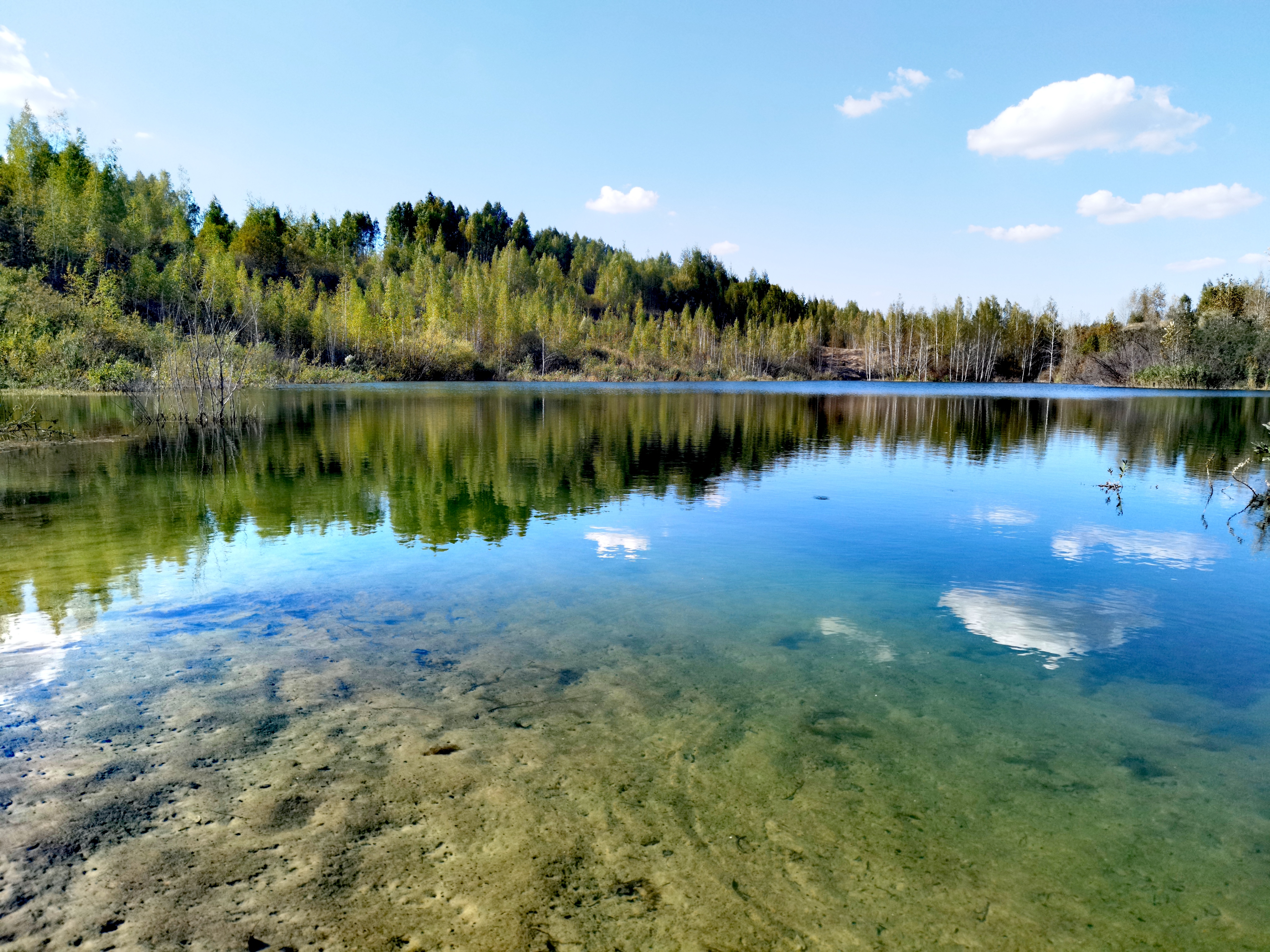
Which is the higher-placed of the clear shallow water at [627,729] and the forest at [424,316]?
the forest at [424,316]

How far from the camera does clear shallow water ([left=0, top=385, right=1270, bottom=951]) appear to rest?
3.18 meters

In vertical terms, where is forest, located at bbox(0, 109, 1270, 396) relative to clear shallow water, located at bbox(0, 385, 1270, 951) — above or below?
above

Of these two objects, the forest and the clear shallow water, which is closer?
the clear shallow water

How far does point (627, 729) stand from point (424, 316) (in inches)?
3928

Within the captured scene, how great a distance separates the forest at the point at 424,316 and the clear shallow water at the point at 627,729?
16981 millimetres

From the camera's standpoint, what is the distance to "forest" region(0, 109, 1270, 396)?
162 feet

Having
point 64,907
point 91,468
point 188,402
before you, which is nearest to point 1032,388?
point 188,402

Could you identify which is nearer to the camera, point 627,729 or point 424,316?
point 627,729

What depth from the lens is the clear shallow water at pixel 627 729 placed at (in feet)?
10.4

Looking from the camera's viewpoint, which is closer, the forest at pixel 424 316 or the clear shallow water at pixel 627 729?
the clear shallow water at pixel 627 729

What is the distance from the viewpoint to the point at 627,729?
481 cm

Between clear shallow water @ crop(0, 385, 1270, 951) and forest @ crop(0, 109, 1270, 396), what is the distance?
17.0m

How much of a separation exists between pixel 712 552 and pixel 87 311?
191 feet

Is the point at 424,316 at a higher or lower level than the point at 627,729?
higher
